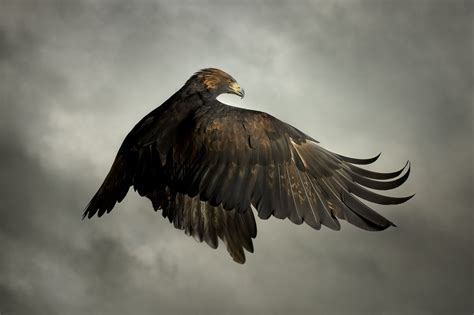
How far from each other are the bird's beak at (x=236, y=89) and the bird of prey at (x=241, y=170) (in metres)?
0.59

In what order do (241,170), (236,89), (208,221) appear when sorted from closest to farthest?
(241,170) → (208,221) → (236,89)

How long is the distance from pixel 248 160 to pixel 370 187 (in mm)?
1416

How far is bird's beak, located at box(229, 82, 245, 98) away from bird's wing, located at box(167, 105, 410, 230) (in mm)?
1105

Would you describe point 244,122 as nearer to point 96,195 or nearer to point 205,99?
point 205,99

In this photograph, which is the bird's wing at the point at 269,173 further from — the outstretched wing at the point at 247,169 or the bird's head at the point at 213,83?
the bird's head at the point at 213,83

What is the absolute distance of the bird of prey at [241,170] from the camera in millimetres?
7879

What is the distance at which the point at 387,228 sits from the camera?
7633 mm

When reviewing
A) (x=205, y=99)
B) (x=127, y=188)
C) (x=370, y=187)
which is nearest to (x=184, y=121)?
(x=205, y=99)

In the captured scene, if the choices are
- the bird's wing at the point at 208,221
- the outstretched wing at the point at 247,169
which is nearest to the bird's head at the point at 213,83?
the outstretched wing at the point at 247,169

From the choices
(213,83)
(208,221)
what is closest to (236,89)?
(213,83)

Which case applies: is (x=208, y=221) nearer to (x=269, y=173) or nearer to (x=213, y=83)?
(x=269, y=173)

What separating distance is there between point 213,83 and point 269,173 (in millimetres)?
1763

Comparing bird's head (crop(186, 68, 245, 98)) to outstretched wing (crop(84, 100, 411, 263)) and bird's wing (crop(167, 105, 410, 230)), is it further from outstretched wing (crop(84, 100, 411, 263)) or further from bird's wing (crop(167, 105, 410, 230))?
bird's wing (crop(167, 105, 410, 230))

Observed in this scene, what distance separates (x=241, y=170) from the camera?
8039 millimetres
